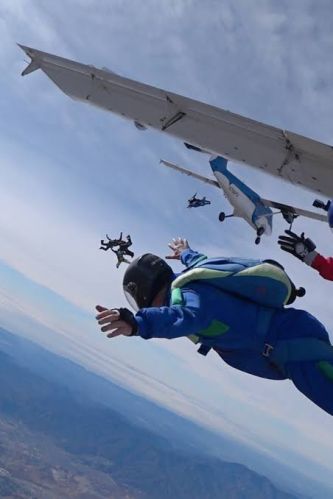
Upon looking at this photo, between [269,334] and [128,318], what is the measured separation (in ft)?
3.92

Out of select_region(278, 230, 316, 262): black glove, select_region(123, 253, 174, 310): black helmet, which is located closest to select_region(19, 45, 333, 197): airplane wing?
select_region(278, 230, 316, 262): black glove

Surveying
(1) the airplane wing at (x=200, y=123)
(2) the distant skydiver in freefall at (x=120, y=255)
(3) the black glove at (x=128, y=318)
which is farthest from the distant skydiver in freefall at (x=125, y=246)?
(1) the airplane wing at (x=200, y=123)

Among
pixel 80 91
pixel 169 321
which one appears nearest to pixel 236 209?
pixel 80 91

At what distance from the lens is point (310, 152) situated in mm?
6941

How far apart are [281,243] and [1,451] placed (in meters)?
205

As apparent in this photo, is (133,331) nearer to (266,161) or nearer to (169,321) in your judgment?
(169,321)

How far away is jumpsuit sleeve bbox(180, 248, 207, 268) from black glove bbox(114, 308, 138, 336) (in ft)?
3.81

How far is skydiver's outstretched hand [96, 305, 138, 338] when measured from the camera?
2693 mm

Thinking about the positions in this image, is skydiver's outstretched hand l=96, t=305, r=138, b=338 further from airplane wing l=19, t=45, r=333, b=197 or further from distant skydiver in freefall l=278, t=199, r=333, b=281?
airplane wing l=19, t=45, r=333, b=197

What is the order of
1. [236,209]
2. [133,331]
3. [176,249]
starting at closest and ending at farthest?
[133,331] → [176,249] → [236,209]

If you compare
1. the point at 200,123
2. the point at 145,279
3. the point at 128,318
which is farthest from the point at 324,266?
the point at 200,123

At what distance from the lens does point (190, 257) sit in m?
4.14

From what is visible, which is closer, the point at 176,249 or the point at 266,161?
the point at 176,249

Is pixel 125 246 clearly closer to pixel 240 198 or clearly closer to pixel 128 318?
pixel 128 318
